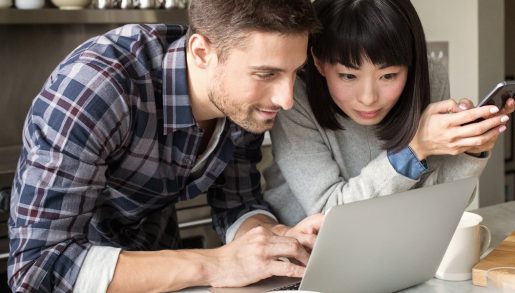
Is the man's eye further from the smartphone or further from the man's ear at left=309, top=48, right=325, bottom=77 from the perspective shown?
the smartphone

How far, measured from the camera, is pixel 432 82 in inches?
75.0

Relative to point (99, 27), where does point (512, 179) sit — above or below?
below

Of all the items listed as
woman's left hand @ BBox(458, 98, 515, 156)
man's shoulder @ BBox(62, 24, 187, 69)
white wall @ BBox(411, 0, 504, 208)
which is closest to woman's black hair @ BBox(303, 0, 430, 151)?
woman's left hand @ BBox(458, 98, 515, 156)

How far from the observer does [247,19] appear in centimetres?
144

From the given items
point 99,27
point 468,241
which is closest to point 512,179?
point 99,27

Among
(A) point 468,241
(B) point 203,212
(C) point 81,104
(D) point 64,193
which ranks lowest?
(B) point 203,212

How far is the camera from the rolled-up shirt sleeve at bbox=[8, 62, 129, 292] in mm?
1345

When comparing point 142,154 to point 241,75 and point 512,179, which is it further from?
point 512,179

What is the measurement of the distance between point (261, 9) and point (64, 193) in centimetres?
49

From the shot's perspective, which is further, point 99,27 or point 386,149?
point 99,27

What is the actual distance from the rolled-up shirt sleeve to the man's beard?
0.69 ft

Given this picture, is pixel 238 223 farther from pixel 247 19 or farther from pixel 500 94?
pixel 500 94

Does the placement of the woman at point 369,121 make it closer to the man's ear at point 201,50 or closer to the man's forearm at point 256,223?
the man's forearm at point 256,223

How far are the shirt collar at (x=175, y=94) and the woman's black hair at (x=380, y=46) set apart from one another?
0.34 m
